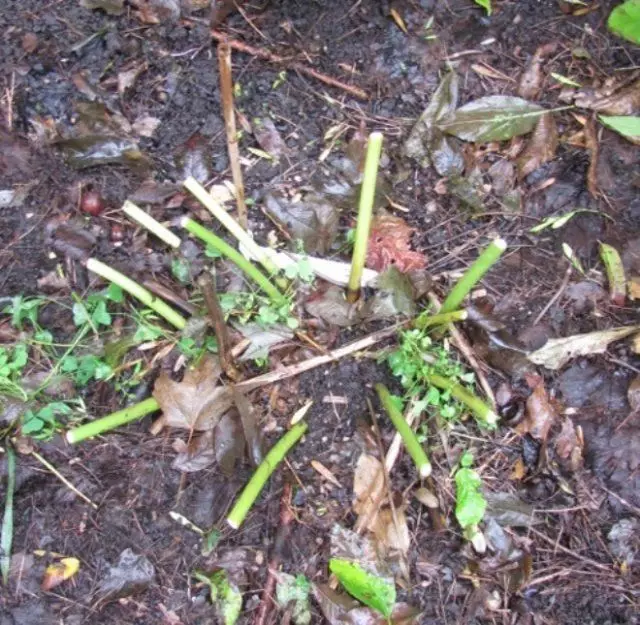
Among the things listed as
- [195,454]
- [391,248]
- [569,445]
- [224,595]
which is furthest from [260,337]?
[569,445]

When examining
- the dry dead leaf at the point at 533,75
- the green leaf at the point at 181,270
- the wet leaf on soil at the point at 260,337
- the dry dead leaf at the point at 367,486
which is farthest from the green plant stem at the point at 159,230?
the dry dead leaf at the point at 533,75

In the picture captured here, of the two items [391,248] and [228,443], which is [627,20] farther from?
[228,443]

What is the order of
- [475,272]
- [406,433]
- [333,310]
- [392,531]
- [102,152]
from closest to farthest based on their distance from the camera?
[475,272], [406,433], [392,531], [333,310], [102,152]

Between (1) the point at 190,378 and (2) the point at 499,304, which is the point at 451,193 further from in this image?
(1) the point at 190,378

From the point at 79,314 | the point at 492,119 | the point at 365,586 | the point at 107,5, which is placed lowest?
the point at 365,586

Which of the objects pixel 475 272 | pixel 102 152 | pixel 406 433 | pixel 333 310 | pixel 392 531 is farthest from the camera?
pixel 102 152

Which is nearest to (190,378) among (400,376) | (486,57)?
(400,376)
